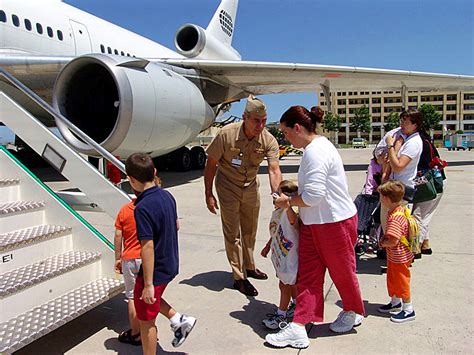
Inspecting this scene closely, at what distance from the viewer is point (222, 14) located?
60.7 ft

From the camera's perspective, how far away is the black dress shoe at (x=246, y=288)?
3451 millimetres

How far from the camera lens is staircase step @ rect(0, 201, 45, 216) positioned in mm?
3032

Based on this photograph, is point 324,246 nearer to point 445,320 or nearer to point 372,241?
point 445,320

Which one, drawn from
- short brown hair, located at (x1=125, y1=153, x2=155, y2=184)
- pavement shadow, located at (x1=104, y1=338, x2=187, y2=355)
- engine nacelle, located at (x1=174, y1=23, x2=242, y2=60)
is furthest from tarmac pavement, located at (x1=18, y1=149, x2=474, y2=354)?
engine nacelle, located at (x1=174, y1=23, x2=242, y2=60)

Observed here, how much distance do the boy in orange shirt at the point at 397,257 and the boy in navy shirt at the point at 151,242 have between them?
1.60 metres

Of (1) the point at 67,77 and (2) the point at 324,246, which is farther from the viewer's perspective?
(1) the point at 67,77

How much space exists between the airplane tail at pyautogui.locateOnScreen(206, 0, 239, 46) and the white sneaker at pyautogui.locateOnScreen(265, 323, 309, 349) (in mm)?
16482

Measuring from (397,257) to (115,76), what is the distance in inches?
208

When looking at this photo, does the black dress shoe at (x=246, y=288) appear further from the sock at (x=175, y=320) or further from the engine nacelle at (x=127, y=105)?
the engine nacelle at (x=127, y=105)

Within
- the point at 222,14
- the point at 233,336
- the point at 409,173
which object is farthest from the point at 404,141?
the point at 222,14

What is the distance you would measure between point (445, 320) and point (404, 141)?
5.36ft

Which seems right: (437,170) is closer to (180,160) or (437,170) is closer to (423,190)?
(423,190)

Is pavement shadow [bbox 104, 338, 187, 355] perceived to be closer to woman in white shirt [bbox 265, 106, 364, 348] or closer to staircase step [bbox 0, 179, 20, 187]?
woman in white shirt [bbox 265, 106, 364, 348]

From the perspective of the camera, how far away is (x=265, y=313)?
3121mm
